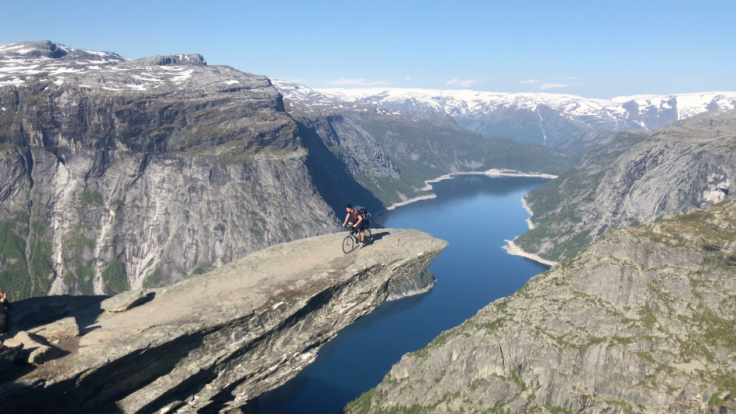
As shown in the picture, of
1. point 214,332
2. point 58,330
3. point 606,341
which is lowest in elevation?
point 606,341

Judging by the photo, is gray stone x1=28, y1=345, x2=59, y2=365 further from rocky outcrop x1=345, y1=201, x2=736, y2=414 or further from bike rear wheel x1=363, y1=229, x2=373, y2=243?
rocky outcrop x1=345, y1=201, x2=736, y2=414

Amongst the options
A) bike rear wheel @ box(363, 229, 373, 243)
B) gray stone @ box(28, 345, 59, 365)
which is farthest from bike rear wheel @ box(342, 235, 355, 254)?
gray stone @ box(28, 345, 59, 365)

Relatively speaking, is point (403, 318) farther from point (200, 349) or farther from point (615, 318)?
point (200, 349)

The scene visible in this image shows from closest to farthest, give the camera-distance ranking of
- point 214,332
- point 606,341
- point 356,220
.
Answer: point 214,332
point 356,220
point 606,341

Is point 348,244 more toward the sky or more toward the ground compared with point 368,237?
more toward the ground

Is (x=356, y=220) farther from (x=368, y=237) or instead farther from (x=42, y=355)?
(x=42, y=355)

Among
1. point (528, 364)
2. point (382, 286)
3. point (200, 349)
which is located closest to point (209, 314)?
point (200, 349)

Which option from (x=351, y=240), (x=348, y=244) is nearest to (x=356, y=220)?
(x=351, y=240)
